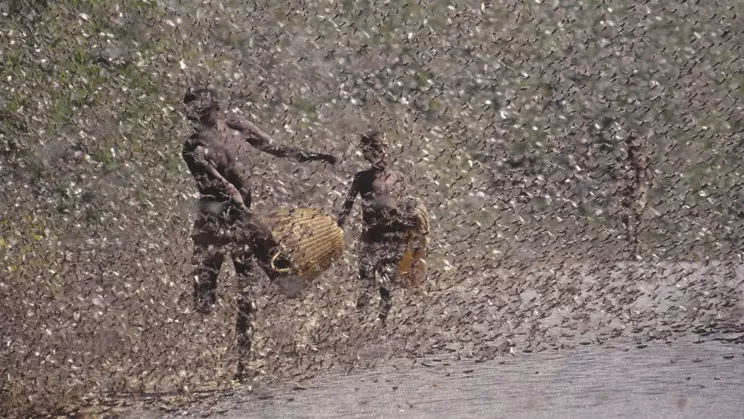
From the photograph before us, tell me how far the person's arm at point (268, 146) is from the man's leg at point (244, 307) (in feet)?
1.07

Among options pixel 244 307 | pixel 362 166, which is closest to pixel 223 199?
pixel 244 307

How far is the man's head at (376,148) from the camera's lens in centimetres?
370

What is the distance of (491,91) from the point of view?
3799mm

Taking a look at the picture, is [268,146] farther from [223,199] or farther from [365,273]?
[365,273]

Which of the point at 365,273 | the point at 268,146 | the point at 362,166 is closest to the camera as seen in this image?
the point at 268,146

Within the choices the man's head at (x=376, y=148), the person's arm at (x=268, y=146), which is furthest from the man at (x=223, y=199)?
the man's head at (x=376, y=148)

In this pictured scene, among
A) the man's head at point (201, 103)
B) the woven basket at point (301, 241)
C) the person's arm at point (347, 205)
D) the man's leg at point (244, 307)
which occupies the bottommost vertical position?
the man's leg at point (244, 307)

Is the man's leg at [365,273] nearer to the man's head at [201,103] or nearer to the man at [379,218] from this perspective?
the man at [379,218]

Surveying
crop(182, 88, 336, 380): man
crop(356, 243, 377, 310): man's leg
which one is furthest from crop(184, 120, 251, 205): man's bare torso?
crop(356, 243, 377, 310): man's leg

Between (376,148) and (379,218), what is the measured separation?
1.02 ft

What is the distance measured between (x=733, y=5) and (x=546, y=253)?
108 centimetres

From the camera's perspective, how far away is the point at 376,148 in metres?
3.71

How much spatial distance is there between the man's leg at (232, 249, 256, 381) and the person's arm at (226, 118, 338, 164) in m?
0.33

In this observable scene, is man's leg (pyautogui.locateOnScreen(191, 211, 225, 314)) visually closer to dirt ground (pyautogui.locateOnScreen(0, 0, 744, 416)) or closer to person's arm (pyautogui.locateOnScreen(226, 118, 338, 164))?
dirt ground (pyautogui.locateOnScreen(0, 0, 744, 416))
